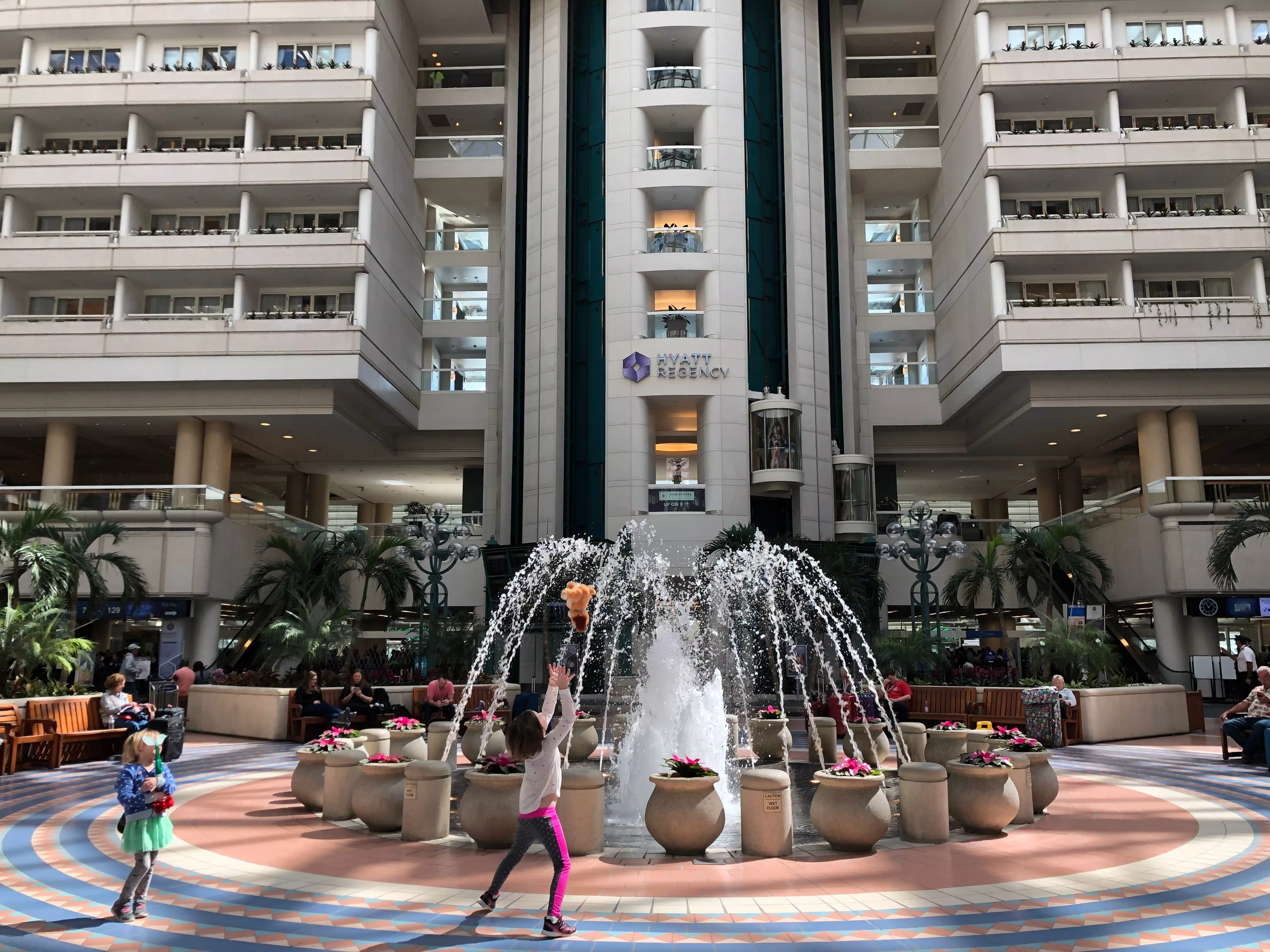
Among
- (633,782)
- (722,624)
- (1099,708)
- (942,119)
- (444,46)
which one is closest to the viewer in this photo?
(633,782)

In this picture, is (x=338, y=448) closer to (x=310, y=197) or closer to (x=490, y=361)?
(x=490, y=361)

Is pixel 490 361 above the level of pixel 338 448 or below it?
above

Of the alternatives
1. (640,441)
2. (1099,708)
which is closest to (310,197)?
(640,441)

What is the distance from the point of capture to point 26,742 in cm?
1366

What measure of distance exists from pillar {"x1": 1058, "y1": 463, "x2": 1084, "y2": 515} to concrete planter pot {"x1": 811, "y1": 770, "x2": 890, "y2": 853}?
34.2m

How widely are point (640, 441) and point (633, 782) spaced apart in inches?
880

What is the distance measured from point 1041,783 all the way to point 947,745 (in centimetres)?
154

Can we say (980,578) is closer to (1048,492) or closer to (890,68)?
(1048,492)

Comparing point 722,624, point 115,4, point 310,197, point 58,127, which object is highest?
point 115,4

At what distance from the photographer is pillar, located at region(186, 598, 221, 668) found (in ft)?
95.4

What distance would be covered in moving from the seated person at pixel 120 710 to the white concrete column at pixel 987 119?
29.1m

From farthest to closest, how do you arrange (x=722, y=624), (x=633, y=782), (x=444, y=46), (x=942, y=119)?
(x=444, y=46) < (x=942, y=119) < (x=722, y=624) < (x=633, y=782)

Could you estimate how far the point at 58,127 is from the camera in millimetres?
34875

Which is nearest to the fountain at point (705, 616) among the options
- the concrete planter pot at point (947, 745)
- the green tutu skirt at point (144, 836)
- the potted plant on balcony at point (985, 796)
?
the concrete planter pot at point (947, 745)
